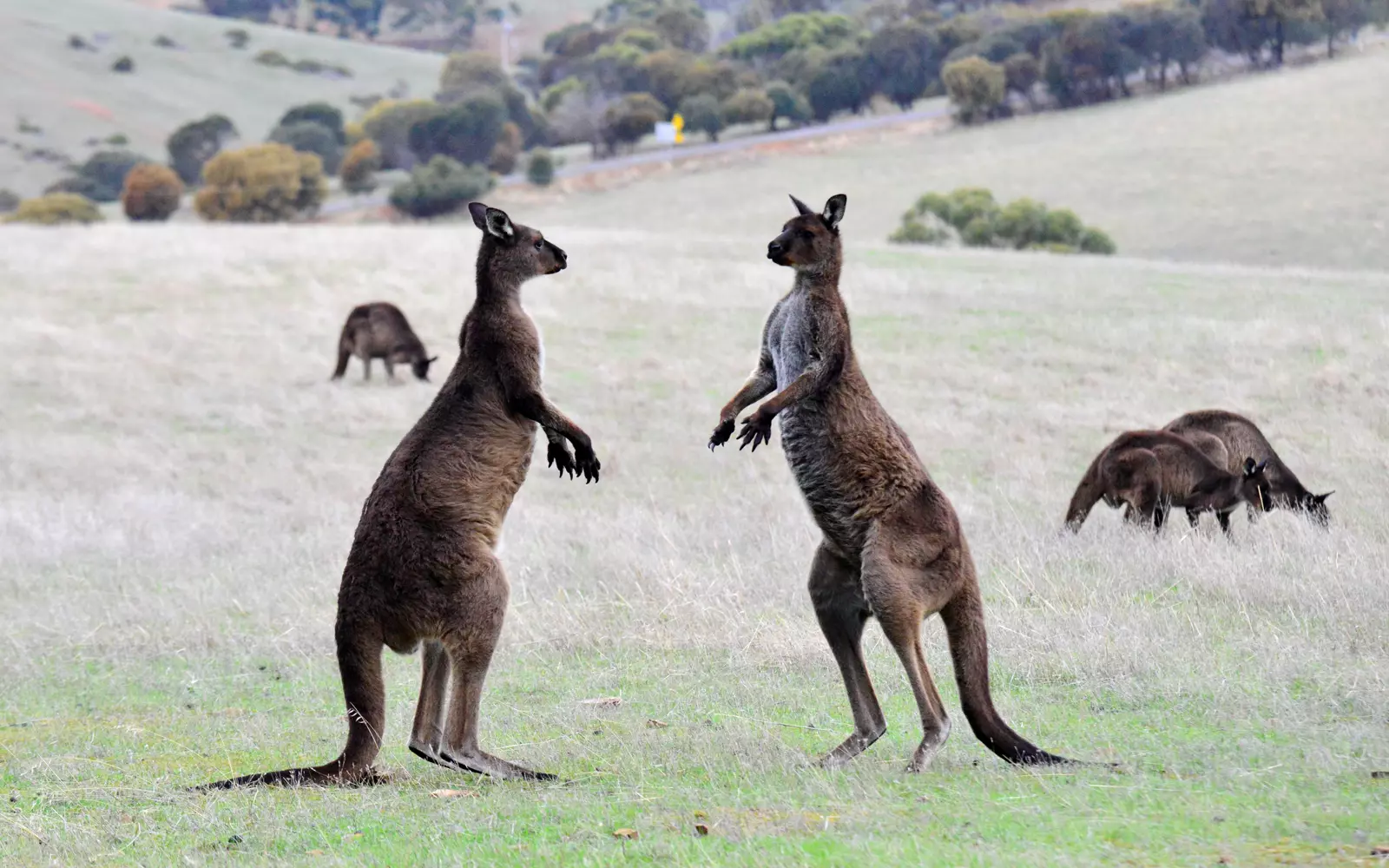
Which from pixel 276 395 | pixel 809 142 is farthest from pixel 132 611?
pixel 809 142

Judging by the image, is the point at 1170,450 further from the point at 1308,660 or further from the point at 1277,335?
the point at 1277,335

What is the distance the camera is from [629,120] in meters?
67.1

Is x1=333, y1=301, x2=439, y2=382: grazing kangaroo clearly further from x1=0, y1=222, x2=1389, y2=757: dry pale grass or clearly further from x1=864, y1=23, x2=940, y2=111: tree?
x1=864, y1=23, x2=940, y2=111: tree

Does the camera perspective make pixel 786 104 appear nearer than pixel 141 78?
Yes

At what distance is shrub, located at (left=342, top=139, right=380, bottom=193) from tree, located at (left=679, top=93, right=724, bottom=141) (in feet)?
44.7

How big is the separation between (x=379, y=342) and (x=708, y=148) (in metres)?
46.1

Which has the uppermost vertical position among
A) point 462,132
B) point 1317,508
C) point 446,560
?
point 462,132

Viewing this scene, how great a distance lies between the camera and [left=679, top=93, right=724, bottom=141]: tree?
6706 cm

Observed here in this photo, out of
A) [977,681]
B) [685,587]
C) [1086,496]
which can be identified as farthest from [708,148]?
[977,681]

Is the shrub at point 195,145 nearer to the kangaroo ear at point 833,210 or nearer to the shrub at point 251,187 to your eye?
the shrub at point 251,187

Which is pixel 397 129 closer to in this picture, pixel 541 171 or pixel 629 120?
pixel 629 120

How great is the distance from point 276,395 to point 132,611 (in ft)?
32.9

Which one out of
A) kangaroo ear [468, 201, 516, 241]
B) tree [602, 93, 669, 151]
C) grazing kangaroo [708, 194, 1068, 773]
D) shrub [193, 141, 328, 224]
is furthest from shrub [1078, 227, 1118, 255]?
grazing kangaroo [708, 194, 1068, 773]

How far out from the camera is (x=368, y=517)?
6.12 meters
